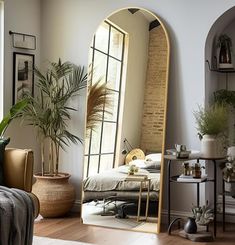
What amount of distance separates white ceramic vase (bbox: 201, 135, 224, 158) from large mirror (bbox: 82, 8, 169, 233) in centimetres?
43

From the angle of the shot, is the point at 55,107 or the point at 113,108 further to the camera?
the point at 55,107

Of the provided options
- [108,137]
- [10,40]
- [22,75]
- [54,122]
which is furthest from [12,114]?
[108,137]

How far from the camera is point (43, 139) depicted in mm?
5258

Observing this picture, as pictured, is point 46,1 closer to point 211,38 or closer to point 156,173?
point 211,38

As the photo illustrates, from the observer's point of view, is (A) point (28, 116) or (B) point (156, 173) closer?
(B) point (156, 173)

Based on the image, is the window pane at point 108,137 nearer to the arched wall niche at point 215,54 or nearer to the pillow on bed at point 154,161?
the pillow on bed at point 154,161

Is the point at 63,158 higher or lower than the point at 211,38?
lower

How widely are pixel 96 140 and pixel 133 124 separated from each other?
491 millimetres

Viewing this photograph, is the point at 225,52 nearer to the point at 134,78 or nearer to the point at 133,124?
the point at 134,78

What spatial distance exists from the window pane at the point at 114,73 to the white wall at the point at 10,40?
3.04 feet

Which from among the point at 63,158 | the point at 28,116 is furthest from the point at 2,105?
the point at 63,158

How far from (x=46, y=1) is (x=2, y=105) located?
1.28 m

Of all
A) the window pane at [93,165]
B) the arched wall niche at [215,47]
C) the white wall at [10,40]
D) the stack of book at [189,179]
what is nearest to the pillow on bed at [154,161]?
the stack of book at [189,179]

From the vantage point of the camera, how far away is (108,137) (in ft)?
15.9
